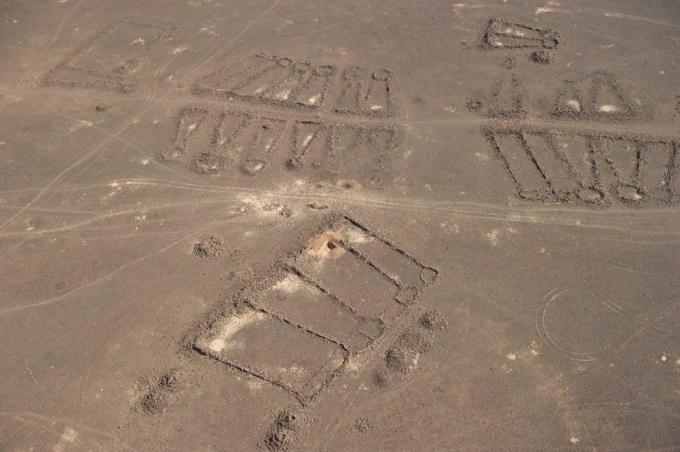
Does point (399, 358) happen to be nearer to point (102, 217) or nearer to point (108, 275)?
point (108, 275)

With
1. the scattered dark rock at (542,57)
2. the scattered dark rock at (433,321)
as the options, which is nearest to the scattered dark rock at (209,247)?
the scattered dark rock at (433,321)

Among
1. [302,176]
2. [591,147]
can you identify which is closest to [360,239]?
[302,176]

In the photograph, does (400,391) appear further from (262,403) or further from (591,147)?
(591,147)

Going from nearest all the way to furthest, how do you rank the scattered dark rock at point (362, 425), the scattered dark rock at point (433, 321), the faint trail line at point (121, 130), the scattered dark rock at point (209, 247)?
1. the scattered dark rock at point (362, 425)
2. the scattered dark rock at point (433, 321)
3. the scattered dark rock at point (209, 247)
4. the faint trail line at point (121, 130)

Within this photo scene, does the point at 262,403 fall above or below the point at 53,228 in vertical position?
below

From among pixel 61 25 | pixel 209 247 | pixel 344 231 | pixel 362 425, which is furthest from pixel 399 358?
pixel 61 25

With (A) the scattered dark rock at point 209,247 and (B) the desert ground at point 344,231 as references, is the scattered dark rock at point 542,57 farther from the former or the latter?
(A) the scattered dark rock at point 209,247

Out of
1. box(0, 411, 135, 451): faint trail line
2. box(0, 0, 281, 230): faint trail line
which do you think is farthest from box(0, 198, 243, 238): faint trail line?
box(0, 411, 135, 451): faint trail line

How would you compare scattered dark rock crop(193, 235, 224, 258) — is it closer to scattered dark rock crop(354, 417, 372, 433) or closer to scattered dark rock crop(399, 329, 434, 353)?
scattered dark rock crop(399, 329, 434, 353)
